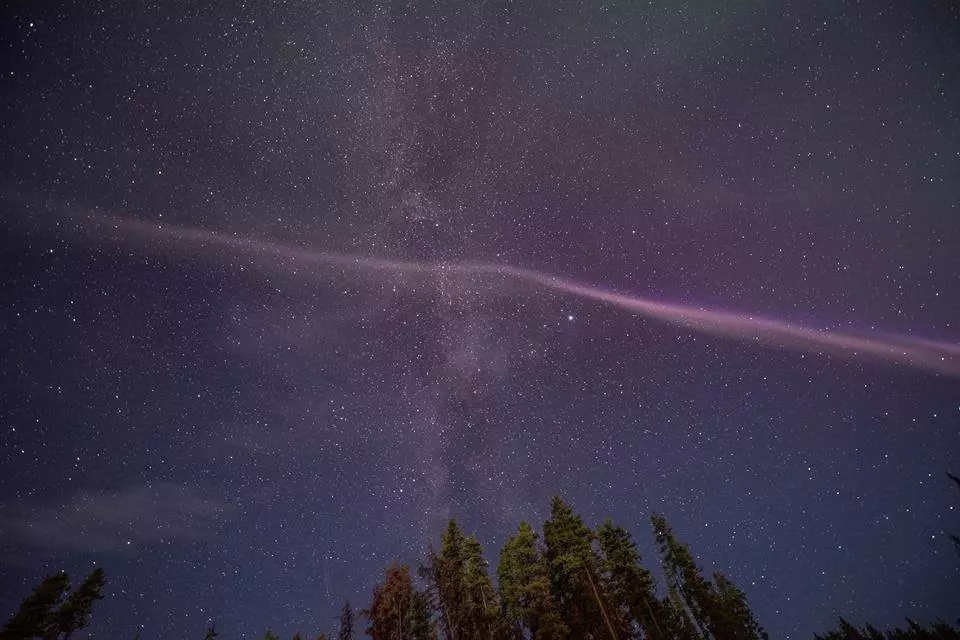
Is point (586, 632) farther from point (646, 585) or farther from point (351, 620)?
point (351, 620)

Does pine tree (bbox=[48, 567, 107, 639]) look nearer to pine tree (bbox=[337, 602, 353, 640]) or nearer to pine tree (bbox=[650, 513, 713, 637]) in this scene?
pine tree (bbox=[337, 602, 353, 640])

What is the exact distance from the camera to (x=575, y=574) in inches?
1047

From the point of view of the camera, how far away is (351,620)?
37.5 meters

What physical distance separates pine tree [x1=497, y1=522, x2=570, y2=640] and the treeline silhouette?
6 centimetres

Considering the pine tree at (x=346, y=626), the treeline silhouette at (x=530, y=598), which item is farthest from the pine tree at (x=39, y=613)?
the pine tree at (x=346, y=626)

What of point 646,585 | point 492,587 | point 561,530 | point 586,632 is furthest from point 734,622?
point 492,587

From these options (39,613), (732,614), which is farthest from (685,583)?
(39,613)

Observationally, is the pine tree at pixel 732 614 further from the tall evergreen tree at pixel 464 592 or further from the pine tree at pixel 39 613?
the pine tree at pixel 39 613

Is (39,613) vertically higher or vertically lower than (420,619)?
higher

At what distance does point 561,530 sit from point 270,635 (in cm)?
3458

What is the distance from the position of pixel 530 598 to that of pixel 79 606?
35992mm

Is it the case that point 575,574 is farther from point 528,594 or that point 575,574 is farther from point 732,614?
point 732,614

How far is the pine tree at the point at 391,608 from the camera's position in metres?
30.1

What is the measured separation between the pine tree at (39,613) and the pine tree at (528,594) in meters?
34.5
